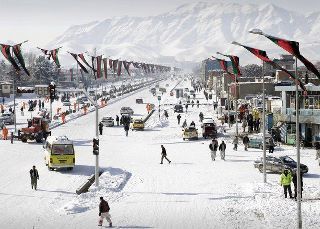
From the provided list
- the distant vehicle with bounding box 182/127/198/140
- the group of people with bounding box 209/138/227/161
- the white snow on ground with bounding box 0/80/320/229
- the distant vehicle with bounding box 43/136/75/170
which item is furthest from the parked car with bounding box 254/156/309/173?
the distant vehicle with bounding box 182/127/198/140

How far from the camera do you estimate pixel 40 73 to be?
162 metres

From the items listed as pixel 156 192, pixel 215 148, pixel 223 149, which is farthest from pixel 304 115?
pixel 156 192

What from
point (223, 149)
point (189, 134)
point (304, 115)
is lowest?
point (223, 149)

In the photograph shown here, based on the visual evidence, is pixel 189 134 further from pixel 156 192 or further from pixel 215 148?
pixel 156 192

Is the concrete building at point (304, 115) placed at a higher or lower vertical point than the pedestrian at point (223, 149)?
higher

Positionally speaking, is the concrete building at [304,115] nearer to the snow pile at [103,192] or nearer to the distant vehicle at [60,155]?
the snow pile at [103,192]

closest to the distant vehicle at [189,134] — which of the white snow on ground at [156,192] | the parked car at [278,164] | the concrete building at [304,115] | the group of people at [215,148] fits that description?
the white snow on ground at [156,192]

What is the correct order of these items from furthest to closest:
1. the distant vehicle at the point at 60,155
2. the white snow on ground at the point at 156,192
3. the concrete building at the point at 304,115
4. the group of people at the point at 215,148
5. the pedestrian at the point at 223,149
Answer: the concrete building at the point at 304,115
the pedestrian at the point at 223,149
the group of people at the point at 215,148
the distant vehicle at the point at 60,155
the white snow on ground at the point at 156,192

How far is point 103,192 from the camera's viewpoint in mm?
28484

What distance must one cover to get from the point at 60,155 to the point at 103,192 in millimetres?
7982

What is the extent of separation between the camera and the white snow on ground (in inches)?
917

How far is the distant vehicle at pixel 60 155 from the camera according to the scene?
35281 millimetres

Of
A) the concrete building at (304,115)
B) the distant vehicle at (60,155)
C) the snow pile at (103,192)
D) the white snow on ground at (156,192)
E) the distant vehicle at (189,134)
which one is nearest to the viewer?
the white snow on ground at (156,192)

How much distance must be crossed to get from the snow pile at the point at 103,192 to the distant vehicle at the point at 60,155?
257 cm
